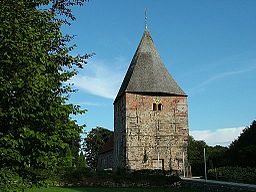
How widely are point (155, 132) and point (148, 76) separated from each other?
5332 millimetres

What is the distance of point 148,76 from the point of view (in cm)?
3509

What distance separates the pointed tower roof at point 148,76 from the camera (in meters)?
34.6

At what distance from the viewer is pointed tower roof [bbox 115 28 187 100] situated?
34625 millimetres

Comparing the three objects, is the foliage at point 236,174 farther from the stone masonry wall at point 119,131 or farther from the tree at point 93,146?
the tree at point 93,146

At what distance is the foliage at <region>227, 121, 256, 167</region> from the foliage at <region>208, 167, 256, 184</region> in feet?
8.57

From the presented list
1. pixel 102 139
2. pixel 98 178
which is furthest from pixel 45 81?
pixel 102 139

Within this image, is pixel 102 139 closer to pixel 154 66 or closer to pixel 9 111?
pixel 154 66

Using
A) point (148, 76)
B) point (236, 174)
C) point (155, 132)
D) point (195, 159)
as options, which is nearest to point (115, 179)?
point (155, 132)

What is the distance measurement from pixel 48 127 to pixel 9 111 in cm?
68

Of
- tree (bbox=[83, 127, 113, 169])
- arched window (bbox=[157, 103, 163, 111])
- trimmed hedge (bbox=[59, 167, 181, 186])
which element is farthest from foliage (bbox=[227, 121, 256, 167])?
tree (bbox=[83, 127, 113, 169])

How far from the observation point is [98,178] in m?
27.0

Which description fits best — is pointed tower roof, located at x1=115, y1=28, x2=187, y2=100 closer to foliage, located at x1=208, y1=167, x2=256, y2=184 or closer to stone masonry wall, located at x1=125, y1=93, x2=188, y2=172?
stone masonry wall, located at x1=125, y1=93, x2=188, y2=172

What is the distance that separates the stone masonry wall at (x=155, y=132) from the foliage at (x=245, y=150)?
18.3ft

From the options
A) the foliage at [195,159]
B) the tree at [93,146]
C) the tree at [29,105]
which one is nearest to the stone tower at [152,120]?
the foliage at [195,159]
